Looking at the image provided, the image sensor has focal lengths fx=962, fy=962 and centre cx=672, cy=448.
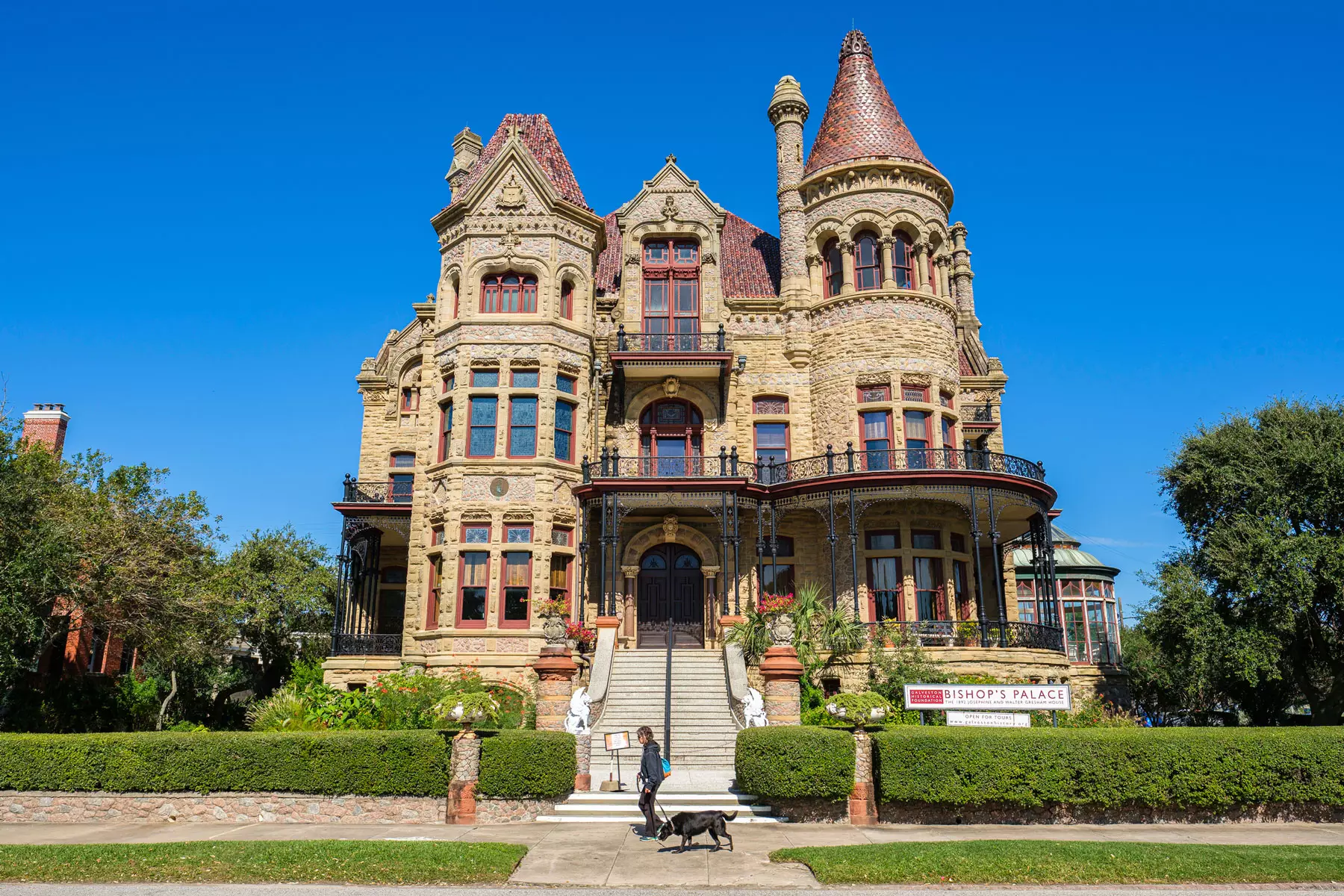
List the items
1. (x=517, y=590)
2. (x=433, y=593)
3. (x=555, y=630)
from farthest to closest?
(x=433, y=593) < (x=517, y=590) < (x=555, y=630)

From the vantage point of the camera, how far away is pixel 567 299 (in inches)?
1102

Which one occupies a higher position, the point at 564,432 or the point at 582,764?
the point at 564,432

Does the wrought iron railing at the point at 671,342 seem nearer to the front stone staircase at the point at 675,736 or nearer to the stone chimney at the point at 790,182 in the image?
the stone chimney at the point at 790,182

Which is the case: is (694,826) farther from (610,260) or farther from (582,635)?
(610,260)

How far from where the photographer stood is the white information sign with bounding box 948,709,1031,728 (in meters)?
16.0

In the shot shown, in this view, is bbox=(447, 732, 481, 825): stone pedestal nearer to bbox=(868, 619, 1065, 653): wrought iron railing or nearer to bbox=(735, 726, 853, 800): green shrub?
bbox=(735, 726, 853, 800): green shrub

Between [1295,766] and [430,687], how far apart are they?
15.8 metres

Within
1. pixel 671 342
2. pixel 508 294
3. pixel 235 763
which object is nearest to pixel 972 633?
pixel 671 342

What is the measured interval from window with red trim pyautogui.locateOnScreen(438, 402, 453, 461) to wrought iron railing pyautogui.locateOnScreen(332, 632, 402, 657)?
5.14m

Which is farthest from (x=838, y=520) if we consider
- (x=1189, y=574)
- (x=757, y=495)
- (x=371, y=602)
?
(x=371, y=602)

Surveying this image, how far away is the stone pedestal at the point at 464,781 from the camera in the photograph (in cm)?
1476

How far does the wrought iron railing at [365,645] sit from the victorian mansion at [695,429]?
77 mm

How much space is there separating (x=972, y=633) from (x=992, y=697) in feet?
27.5

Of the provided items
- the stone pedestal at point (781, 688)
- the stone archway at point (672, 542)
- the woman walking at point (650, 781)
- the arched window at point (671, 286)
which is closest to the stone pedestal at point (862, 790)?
the stone pedestal at point (781, 688)
